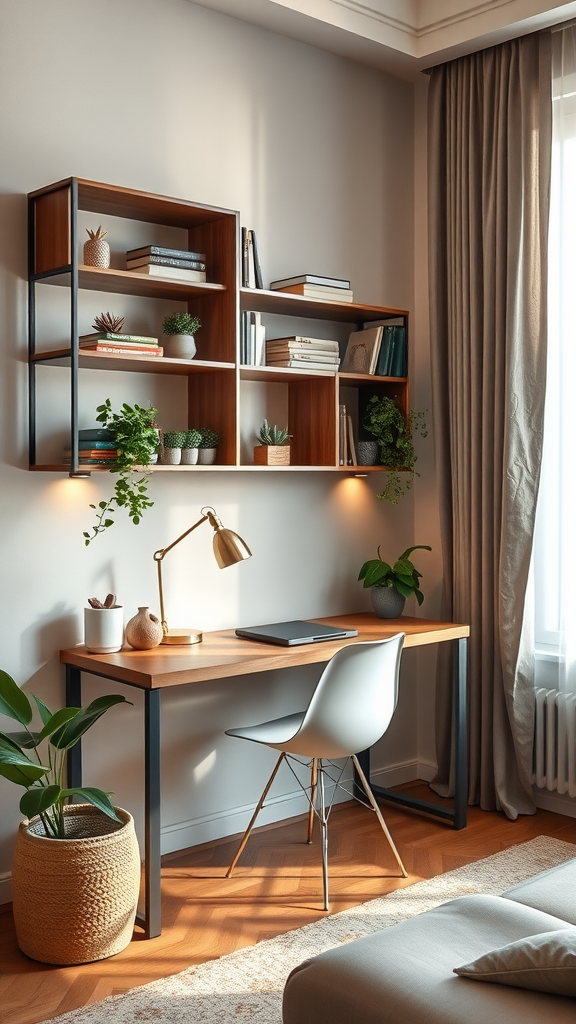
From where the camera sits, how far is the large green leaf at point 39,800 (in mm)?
2422

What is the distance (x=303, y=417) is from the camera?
12.0 ft


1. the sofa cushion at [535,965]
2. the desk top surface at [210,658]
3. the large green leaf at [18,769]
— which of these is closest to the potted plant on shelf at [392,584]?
the desk top surface at [210,658]

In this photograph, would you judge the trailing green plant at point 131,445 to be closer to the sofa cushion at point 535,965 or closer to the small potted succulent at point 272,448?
the small potted succulent at point 272,448

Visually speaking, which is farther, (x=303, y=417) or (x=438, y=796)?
(x=438, y=796)

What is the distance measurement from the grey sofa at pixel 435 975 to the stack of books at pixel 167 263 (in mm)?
1998

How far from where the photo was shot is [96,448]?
2.89m

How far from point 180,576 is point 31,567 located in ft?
1.84

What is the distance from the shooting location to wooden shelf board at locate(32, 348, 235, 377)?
284 cm

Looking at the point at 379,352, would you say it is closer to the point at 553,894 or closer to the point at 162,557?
the point at 162,557

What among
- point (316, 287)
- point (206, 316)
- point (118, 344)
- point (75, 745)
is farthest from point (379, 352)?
point (75, 745)

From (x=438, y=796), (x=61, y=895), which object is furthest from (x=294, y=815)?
(x=61, y=895)

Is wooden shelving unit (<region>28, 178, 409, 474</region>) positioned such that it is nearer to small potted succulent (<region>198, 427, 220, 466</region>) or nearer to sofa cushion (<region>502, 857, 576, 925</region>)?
small potted succulent (<region>198, 427, 220, 466</region>)

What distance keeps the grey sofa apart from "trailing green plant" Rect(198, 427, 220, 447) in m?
1.71

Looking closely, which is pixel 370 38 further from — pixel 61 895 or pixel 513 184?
pixel 61 895
